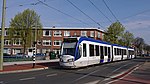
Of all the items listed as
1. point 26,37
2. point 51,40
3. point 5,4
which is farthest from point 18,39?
point 5,4

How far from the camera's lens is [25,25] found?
65.0 metres

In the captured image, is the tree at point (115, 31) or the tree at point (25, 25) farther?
the tree at point (115, 31)

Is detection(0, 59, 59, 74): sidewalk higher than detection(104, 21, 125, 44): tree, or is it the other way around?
detection(104, 21, 125, 44): tree

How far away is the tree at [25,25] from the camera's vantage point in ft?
213

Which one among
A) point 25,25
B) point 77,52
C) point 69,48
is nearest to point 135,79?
point 77,52

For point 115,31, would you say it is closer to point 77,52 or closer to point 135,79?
point 77,52

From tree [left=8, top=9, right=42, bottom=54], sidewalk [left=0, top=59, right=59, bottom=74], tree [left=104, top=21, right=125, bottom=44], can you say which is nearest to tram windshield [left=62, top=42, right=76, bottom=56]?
sidewalk [left=0, top=59, right=59, bottom=74]

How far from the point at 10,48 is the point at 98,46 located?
70452mm

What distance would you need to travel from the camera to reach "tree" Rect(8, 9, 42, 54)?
64.9 m

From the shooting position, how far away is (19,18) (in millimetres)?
65250

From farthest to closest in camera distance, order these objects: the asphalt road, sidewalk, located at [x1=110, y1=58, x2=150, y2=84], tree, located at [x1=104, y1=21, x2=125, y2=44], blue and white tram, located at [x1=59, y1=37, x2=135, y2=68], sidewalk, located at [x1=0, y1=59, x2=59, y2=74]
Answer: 1. tree, located at [x1=104, y1=21, x2=125, y2=44]
2. blue and white tram, located at [x1=59, y1=37, x2=135, y2=68]
3. sidewalk, located at [x1=0, y1=59, x2=59, y2=74]
4. sidewalk, located at [x1=110, y1=58, x2=150, y2=84]
5. the asphalt road

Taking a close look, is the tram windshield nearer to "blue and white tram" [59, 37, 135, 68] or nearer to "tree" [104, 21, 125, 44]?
"blue and white tram" [59, 37, 135, 68]

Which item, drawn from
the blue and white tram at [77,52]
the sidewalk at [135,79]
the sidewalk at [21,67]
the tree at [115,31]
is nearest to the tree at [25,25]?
the tree at [115,31]

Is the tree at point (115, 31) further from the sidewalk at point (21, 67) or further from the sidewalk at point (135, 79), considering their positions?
the sidewalk at point (135, 79)
